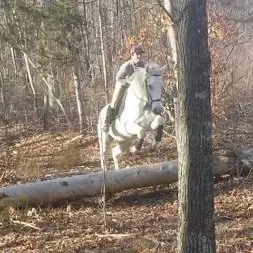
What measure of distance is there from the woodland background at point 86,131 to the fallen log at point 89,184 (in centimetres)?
22

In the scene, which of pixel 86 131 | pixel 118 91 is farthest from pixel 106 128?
pixel 86 131

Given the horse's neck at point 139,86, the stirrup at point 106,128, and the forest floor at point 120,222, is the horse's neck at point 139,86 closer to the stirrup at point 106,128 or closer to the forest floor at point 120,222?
the stirrup at point 106,128

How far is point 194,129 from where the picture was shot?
5.15 meters

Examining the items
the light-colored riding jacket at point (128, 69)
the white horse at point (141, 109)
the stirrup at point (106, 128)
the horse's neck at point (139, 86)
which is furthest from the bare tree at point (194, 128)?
the stirrup at point (106, 128)

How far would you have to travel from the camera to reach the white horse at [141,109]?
1053 centimetres

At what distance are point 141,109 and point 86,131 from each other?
877cm

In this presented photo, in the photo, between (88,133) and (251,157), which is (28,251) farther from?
(88,133)

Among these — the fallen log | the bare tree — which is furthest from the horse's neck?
the bare tree

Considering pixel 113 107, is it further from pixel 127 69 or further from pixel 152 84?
pixel 152 84

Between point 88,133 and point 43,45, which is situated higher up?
point 43,45

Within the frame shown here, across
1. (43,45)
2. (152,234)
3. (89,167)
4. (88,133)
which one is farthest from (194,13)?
(43,45)

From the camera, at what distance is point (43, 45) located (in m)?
21.0

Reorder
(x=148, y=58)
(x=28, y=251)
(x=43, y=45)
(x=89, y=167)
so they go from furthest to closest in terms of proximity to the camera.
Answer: (x=43, y=45) < (x=148, y=58) < (x=89, y=167) < (x=28, y=251)

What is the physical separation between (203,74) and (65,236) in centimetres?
372
